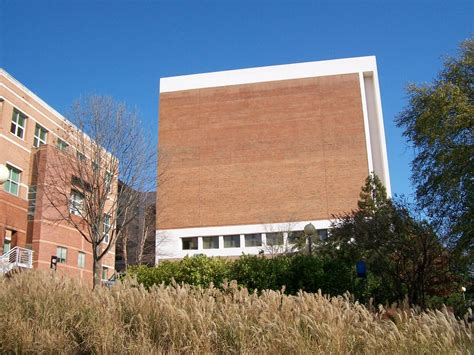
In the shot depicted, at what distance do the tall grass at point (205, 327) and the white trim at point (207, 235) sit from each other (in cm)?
5107

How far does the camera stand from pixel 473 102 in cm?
1590

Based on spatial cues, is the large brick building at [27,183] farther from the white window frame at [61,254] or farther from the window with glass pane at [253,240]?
the window with glass pane at [253,240]

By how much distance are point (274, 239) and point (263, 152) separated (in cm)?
1321

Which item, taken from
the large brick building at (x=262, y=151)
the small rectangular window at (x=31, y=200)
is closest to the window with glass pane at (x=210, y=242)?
the large brick building at (x=262, y=151)

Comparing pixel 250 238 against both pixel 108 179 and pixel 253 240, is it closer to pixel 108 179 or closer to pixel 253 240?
pixel 253 240

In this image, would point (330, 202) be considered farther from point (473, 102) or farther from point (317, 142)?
point (473, 102)

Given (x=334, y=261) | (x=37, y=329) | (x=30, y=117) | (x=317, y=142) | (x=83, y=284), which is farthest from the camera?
(x=317, y=142)

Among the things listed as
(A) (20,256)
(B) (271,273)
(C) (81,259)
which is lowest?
(B) (271,273)

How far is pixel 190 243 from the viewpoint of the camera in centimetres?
6169

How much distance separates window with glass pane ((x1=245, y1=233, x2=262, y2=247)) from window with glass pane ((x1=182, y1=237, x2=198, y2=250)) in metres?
6.73

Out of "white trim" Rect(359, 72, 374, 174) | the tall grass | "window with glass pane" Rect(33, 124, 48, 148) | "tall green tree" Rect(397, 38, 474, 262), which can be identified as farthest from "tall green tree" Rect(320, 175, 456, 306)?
"white trim" Rect(359, 72, 374, 174)

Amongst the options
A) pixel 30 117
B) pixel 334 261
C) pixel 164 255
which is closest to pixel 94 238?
pixel 334 261

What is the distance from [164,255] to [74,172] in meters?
37.1

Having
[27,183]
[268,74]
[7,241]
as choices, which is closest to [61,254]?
[7,241]
